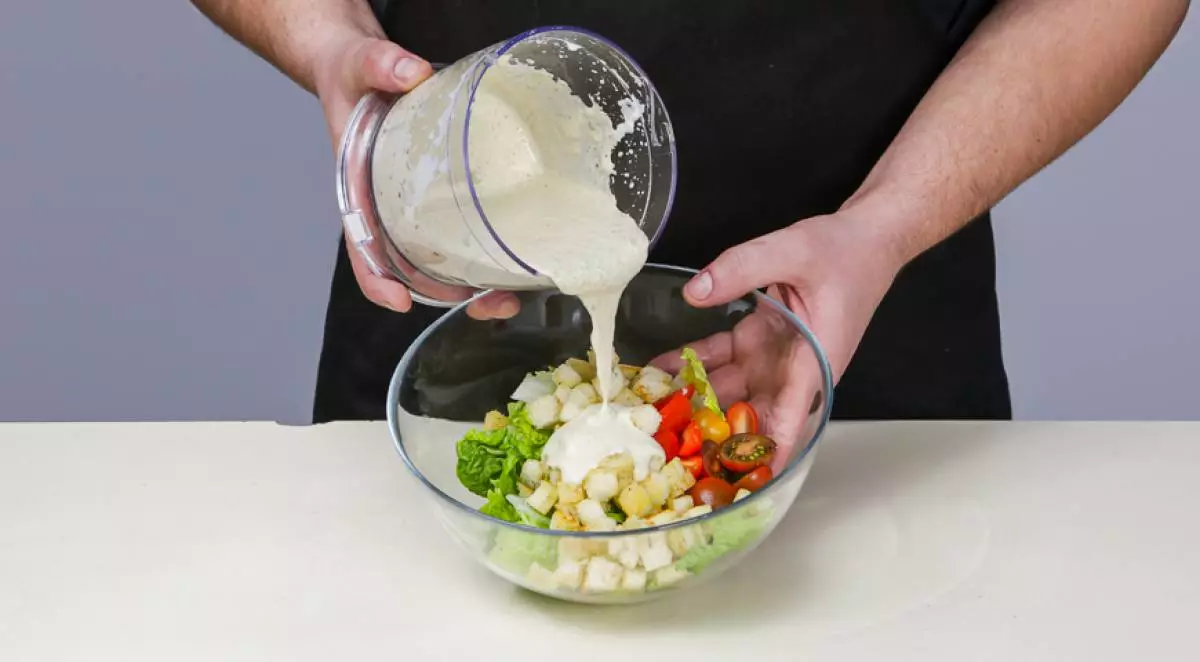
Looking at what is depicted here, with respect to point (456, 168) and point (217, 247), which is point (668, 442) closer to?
point (456, 168)

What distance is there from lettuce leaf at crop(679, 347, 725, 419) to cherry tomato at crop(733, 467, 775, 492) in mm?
103

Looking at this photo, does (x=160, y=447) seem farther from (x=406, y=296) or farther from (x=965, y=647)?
(x=965, y=647)

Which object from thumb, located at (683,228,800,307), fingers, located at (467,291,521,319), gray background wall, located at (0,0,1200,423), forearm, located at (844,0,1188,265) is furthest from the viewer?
gray background wall, located at (0,0,1200,423)

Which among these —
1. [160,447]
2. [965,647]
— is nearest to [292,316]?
[160,447]

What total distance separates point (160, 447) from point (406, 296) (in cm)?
42

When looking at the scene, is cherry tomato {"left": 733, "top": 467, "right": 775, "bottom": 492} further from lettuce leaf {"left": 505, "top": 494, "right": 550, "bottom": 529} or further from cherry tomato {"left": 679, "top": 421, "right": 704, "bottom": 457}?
lettuce leaf {"left": 505, "top": 494, "right": 550, "bottom": 529}

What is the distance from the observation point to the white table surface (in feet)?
4.42

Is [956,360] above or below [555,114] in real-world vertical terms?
below

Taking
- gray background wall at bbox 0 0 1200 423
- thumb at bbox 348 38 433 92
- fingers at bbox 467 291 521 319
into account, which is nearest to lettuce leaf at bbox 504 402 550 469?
fingers at bbox 467 291 521 319

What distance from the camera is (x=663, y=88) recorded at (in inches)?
70.7

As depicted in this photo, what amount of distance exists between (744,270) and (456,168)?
34 centimetres

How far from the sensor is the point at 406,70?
1.32 m

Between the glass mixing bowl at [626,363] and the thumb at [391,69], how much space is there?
274 mm

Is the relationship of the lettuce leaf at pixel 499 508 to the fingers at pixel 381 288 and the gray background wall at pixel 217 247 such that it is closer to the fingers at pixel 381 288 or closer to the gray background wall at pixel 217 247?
the fingers at pixel 381 288
